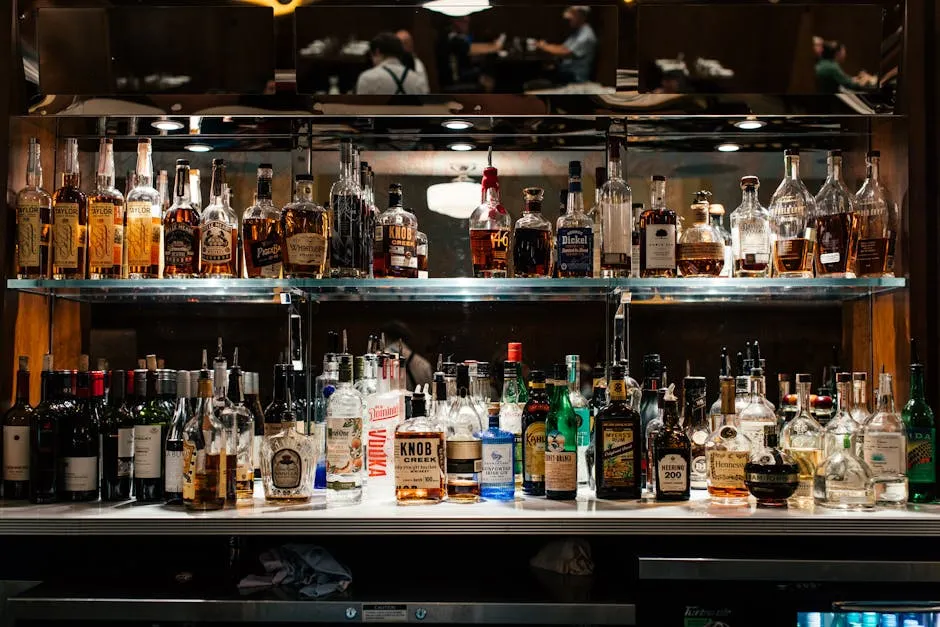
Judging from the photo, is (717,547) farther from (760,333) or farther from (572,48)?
(572,48)

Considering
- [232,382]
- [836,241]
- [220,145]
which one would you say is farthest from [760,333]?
[220,145]

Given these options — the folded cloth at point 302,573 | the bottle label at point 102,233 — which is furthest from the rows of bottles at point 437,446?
the bottle label at point 102,233

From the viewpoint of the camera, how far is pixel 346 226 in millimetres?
2600

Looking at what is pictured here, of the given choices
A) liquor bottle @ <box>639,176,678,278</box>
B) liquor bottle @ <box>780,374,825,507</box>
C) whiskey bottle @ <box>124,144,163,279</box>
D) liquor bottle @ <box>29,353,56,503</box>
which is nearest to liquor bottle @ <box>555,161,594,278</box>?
liquor bottle @ <box>639,176,678,278</box>

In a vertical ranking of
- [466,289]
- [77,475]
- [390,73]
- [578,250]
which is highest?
[390,73]

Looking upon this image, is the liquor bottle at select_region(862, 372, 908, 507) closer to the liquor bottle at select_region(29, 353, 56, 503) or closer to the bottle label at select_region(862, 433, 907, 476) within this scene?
the bottle label at select_region(862, 433, 907, 476)

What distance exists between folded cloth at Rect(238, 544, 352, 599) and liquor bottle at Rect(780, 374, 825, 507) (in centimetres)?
123

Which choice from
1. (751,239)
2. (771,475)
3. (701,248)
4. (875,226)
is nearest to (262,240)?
(701,248)

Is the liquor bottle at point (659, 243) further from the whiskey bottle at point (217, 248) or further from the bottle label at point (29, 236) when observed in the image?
the bottle label at point (29, 236)

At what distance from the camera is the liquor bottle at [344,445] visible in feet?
7.70

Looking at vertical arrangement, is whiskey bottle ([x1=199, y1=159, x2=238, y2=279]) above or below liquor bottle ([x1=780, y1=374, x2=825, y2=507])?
above

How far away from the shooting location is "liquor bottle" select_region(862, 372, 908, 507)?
2290 millimetres

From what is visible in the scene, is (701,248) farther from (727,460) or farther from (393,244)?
(393,244)

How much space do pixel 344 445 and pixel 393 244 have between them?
0.59 metres
